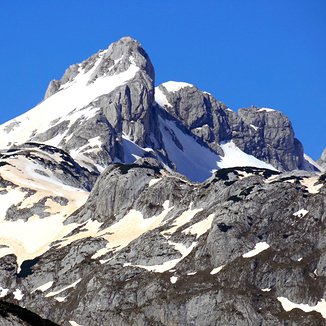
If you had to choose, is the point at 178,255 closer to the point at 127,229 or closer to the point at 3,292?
the point at 127,229

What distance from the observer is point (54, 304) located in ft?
440

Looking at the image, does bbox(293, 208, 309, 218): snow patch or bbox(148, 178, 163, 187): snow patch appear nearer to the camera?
bbox(293, 208, 309, 218): snow patch

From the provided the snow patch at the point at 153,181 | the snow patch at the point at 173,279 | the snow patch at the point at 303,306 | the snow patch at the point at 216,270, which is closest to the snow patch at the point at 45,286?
the snow patch at the point at 173,279

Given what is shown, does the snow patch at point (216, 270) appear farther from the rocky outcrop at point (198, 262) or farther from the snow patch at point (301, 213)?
the snow patch at point (301, 213)

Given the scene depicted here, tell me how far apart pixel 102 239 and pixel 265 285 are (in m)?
46.4

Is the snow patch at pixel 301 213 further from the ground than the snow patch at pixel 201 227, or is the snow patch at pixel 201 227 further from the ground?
the snow patch at pixel 301 213

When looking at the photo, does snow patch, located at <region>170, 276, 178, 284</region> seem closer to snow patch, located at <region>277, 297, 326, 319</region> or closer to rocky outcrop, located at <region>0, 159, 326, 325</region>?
rocky outcrop, located at <region>0, 159, 326, 325</region>

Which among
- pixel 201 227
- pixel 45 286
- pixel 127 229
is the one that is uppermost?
pixel 201 227

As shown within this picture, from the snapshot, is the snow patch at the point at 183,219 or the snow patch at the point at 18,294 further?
the snow patch at the point at 183,219

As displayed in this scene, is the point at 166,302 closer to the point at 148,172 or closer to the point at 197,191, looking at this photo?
the point at 197,191

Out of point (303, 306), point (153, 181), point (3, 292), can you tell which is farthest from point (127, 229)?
point (303, 306)

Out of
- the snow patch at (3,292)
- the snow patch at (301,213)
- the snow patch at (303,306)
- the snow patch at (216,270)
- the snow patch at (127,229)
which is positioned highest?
the snow patch at (301,213)

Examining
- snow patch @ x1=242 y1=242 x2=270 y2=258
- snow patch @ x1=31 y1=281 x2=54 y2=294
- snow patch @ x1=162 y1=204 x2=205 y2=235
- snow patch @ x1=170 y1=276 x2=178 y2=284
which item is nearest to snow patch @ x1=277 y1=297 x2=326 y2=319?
snow patch @ x1=242 y1=242 x2=270 y2=258

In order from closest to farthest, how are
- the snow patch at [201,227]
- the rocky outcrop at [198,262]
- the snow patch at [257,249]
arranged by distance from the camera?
the rocky outcrop at [198,262] → the snow patch at [257,249] → the snow patch at [201,227]
